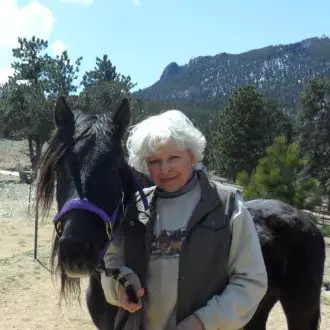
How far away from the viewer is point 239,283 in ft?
4.95

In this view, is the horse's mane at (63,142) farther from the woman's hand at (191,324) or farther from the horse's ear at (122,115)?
the woman's hand at (191,324)

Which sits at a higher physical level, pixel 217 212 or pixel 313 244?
pixel 217 212

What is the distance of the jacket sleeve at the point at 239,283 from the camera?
4.83 feet

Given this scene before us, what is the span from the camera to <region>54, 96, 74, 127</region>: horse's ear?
1.75 meters

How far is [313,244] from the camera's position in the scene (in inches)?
128

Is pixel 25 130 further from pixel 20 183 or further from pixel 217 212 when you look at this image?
pixel 217 212

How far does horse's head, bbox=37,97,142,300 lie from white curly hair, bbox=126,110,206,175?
98mm

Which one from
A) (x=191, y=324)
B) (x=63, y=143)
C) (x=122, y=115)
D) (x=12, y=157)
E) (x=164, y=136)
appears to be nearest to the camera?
(x=191, y=324)

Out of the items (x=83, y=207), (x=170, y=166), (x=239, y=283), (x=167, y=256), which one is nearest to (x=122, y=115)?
(x=170, y=166)

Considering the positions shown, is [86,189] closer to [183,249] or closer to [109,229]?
[109,229]

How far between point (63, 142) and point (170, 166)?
0.40m

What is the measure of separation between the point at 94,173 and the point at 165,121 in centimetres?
30

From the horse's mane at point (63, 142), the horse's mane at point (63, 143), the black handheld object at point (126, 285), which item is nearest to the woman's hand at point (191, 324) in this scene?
the black handheld object at point (126, 285)

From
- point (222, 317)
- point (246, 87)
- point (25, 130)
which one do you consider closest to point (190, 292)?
point (222, 317)
